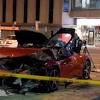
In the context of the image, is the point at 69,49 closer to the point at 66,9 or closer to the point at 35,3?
the point at 66,9

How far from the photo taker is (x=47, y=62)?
11.7m

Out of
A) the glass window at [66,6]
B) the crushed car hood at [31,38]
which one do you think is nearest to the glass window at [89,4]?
the glass window at [66,6]

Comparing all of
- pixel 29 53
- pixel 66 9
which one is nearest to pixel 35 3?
pixel 66 9

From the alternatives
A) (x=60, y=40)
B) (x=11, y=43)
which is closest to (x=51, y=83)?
(x=60, y=40)

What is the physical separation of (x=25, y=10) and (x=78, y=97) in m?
42.3

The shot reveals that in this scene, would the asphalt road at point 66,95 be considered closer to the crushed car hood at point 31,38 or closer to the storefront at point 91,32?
the crushed car hood at point 31,38

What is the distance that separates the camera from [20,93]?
436 inches

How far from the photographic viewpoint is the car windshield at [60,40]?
1405cm

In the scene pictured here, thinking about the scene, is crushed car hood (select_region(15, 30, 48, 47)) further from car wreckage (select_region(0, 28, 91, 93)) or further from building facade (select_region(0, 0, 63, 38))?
building facade (select_region(0, 0, 63, 38))

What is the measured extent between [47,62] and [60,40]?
2.65 metres

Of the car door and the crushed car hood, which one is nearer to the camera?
the car door

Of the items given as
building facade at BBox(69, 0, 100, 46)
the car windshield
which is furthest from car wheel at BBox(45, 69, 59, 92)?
building facade at BBox(69, 0, 100, 46)

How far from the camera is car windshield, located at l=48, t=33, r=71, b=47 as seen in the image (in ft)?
46.1

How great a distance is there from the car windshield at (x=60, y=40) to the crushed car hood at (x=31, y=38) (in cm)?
61
